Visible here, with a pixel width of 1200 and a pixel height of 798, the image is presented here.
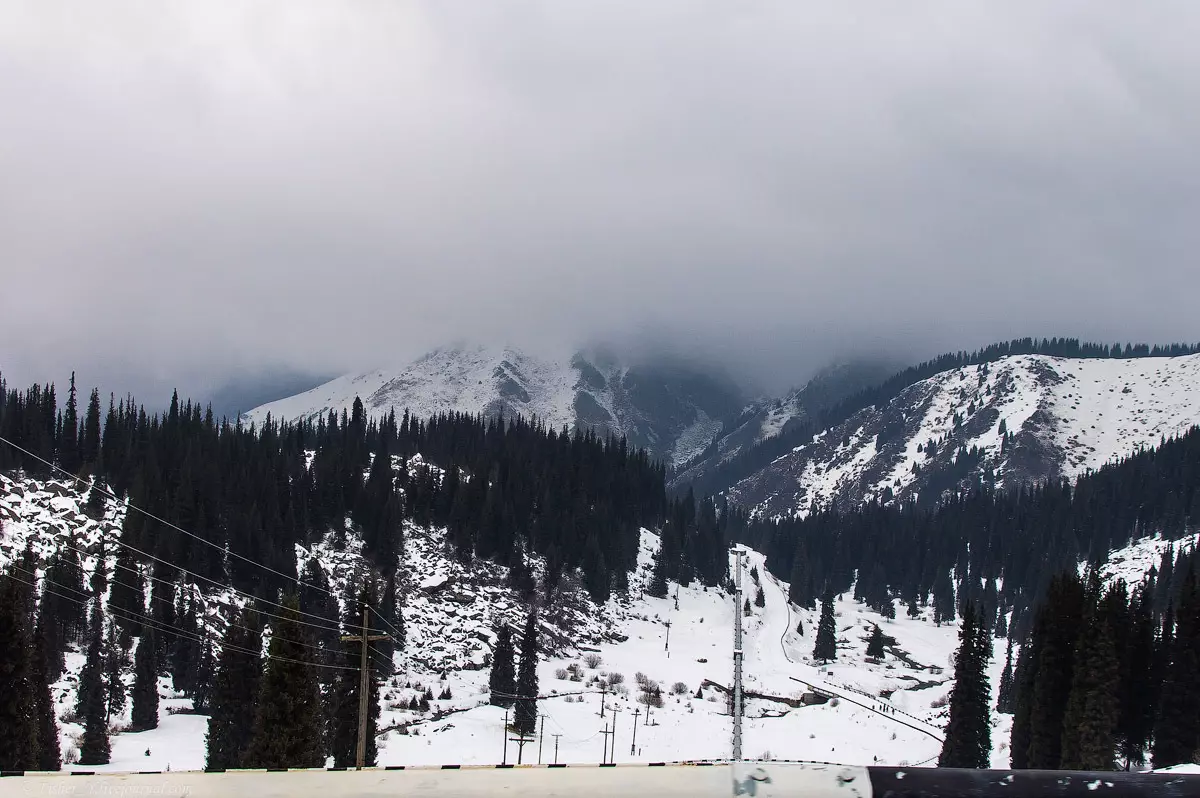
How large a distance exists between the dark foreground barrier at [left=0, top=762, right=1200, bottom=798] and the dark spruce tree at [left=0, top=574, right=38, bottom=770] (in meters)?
40.3

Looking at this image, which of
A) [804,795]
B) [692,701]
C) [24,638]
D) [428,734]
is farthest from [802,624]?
[804,795]

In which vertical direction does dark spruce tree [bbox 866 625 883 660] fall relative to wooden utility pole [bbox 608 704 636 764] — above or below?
above

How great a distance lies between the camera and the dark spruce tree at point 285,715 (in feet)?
150

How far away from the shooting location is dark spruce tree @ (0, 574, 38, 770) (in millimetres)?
43281

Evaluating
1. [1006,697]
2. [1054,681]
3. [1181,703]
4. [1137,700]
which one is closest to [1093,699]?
[1054,681]

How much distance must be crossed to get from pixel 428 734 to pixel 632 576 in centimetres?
9791

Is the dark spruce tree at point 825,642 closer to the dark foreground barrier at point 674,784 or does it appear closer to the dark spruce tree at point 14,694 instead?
the dark spruce tree at point 14,694

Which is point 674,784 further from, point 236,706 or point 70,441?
point 70,441

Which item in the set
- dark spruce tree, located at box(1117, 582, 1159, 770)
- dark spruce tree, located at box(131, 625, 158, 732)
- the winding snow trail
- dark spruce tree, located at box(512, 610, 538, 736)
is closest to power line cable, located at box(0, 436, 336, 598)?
dark spruce tree, located at box(512, 610, 538, 736)

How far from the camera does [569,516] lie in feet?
614

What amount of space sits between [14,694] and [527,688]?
77.9m

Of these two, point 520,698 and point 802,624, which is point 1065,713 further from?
point 802,624

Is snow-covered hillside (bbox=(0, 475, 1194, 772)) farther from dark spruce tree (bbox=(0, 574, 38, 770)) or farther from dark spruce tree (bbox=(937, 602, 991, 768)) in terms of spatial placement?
dark spruce tree (bbox=(0, 574, 38, 770))

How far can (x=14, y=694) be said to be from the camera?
4375 cm
